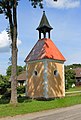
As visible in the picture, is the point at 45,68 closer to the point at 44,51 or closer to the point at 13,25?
the point at 44,51

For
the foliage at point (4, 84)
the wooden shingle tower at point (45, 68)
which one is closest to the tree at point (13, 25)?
the wooden shingle tower at point (45, 68)

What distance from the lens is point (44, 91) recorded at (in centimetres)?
3145

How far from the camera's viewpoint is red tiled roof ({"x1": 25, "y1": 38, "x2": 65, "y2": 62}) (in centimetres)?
3283

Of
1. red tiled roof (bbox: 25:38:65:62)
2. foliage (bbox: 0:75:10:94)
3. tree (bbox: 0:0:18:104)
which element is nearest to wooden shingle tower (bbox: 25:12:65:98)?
red tiled roof (bbox: 25:38:65:62)

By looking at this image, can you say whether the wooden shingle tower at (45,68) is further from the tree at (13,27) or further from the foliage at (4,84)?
the foliage at (4,84)

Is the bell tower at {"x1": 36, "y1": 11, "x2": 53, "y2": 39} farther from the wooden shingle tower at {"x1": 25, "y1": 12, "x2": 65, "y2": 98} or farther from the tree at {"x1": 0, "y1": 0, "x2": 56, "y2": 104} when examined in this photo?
the tree at {"x1": 0, "y1": 0, "x2": 56, "y2": 104}

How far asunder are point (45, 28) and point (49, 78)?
6.93 metres

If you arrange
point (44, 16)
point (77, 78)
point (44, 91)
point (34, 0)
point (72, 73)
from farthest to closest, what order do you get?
point (77, 78)
point (72, 73)
point (44, 16)
point (44, 91)
point (34, 0)

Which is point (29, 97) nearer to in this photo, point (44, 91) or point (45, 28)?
point (44, 91)

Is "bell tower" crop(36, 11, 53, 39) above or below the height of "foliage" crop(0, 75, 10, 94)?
above

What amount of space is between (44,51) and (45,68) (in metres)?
2.33

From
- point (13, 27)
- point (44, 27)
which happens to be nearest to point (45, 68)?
point (44, 27)

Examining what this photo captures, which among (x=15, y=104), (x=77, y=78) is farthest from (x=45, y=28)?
(x=77, y=78)

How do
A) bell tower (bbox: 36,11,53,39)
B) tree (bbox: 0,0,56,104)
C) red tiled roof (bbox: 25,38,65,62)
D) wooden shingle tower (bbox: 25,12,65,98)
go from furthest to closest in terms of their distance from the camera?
1. bell tower (bbox: 36,11,53,39)
2. red tiled roof (bbox: 25,38,65,62)
3. wooden shingle tower (bbox: 25,12,65,98)
4. tree (bbox: 0,0,56,104)
